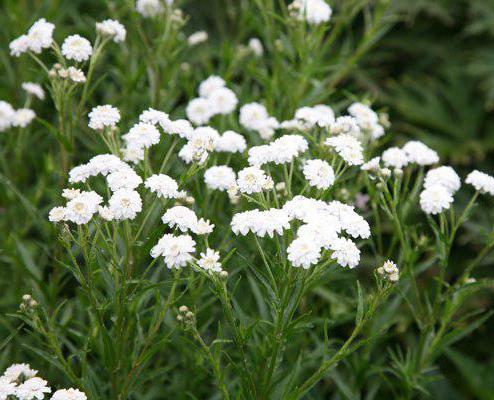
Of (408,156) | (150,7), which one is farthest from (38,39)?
(408,156)

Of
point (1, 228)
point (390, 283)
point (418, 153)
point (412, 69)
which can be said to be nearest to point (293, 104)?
point (418, 153)

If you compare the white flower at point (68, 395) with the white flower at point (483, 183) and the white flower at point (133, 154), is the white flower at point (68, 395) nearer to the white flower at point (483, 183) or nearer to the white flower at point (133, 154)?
the white flower at point (133, 154)

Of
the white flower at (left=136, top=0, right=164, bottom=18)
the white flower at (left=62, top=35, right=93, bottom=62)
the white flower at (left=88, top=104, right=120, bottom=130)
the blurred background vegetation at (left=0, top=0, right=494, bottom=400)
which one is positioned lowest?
the blurred background vegetation at (left=0, top=0, right=494, bottom=400)

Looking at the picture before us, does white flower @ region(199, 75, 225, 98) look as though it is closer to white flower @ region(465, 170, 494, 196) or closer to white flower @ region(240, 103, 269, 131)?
white flower @ region(240, 103, 269, 131)

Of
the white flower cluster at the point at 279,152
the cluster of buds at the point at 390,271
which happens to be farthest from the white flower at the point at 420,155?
the cluster of buds at the point at 390,271

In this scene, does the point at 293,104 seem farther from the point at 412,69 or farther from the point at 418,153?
the point at 412,69

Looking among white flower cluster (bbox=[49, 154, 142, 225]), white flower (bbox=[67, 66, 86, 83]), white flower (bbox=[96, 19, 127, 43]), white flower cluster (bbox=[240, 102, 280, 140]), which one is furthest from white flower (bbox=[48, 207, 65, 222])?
white flower cluster (bbox=[240, 102, 280, 140])
